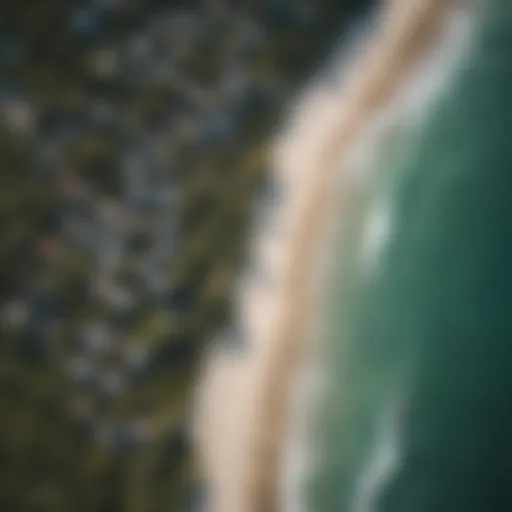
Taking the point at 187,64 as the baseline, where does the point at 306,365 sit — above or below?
below

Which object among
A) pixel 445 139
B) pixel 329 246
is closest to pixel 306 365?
pixel 329 246

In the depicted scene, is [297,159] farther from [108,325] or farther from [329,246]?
[108,325]

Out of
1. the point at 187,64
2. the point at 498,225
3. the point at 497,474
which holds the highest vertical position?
the point at 187,64
